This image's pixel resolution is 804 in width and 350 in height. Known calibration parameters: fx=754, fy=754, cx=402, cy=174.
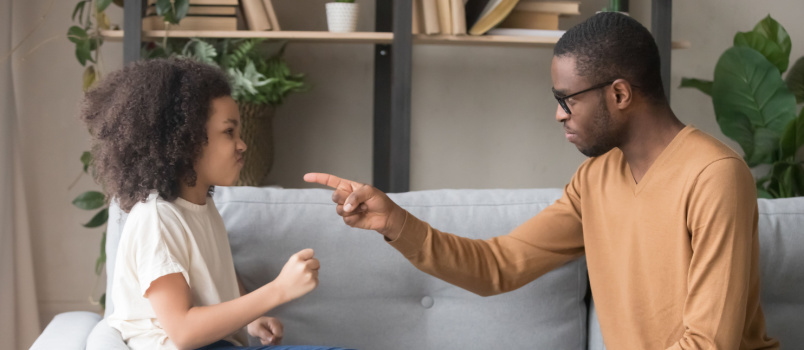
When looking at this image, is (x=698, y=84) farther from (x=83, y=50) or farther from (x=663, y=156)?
(x=83, y=50)

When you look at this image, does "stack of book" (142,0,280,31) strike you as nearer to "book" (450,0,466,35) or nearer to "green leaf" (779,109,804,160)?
"book" (450,0,466,35)

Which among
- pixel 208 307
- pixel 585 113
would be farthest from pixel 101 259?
pixel 585 113

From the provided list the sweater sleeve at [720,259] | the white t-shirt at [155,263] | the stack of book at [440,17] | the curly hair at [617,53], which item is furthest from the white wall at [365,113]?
the sweater sleeve at [720,259]

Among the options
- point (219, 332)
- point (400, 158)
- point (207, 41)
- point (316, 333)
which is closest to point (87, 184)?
point (207, 41)

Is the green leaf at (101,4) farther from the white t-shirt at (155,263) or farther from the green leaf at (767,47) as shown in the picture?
the green leaf at (767,47)

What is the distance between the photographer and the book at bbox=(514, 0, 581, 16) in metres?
2.21

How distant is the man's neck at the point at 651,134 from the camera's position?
A: 4.09ft

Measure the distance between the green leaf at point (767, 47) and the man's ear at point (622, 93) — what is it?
1434 millimetres

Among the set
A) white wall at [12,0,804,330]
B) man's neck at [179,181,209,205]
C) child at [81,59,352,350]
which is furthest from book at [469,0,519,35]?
man's neck at [179,181,209,205]

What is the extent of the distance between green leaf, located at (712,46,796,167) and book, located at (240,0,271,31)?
1422 millimetres

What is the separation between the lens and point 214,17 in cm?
215

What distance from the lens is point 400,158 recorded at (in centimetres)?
211

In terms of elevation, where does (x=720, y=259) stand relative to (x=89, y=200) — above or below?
above

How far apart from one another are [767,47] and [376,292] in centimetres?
162
